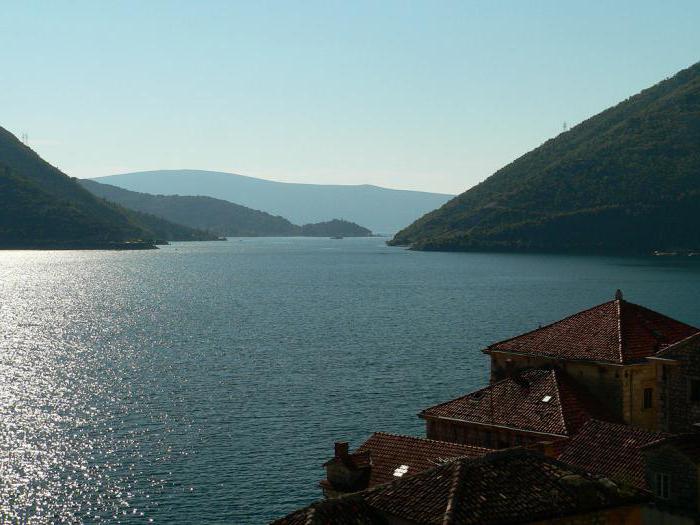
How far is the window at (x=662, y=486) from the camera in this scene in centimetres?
3694

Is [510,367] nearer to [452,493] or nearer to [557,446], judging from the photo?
[557,446]

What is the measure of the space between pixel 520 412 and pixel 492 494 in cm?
2201

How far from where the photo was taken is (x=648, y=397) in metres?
51.3

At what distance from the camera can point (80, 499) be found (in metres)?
53.3

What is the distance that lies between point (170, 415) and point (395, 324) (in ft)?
243

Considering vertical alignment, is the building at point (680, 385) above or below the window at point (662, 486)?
above

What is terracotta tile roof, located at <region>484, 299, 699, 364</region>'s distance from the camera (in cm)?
5181

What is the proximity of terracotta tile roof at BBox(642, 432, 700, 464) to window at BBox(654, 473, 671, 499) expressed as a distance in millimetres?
1255

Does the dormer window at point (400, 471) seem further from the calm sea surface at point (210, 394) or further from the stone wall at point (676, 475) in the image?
the calm sea surface at point (210, 394)

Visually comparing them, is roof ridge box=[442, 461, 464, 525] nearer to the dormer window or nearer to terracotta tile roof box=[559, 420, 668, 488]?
the dormer window

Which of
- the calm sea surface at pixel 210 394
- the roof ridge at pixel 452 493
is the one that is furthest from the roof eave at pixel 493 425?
the roof ridge at pixel 452 493

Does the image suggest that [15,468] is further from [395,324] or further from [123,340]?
[395,324]

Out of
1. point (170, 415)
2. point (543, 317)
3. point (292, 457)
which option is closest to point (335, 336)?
point (543, 317)

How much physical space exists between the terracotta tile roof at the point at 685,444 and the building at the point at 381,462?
741 centimetres
